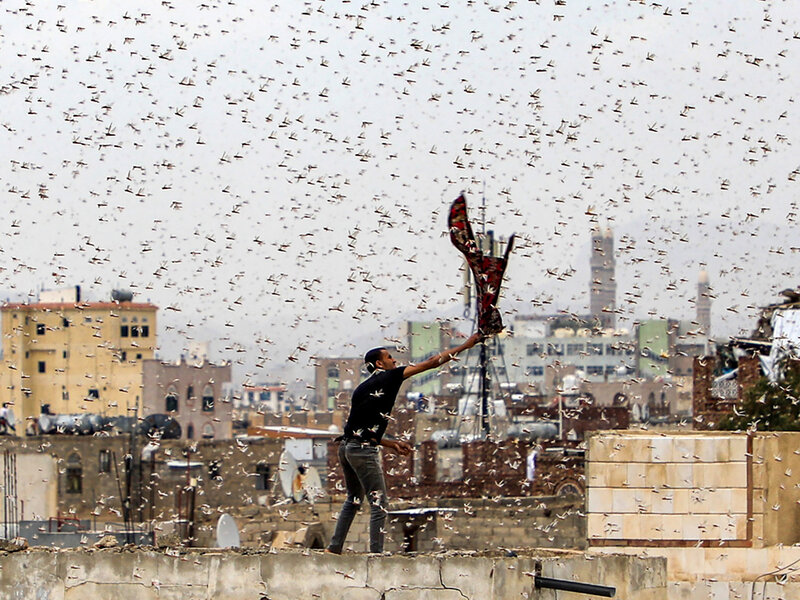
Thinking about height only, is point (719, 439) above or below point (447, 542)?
above

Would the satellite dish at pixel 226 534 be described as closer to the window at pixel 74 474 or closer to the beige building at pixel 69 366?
the window at pixel 74 474

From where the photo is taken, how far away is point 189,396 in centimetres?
12300

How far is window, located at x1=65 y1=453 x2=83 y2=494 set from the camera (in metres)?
63.1

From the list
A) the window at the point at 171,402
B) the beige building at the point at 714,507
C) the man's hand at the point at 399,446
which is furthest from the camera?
the window at the point at 171,402

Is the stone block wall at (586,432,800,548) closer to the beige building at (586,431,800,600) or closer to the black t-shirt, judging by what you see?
the beige building at (586,431,800,600)

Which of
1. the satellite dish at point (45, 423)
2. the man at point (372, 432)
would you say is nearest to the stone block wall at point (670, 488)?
the man at point (372, 432)

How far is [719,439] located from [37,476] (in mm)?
39953

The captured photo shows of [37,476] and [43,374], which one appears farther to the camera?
[43,374]

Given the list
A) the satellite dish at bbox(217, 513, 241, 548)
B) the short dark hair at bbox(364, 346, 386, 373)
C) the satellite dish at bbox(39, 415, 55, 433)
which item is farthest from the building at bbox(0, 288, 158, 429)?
the short dark hair at bbox(364, 346, 386, 373)

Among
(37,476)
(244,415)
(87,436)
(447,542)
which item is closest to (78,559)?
(447,542)

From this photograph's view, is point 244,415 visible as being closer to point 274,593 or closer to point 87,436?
point 87,436

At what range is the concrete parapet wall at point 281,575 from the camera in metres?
10.3

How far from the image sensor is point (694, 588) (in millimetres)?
13891

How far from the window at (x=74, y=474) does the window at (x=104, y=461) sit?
2.46 ft
